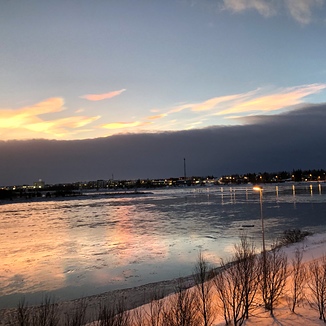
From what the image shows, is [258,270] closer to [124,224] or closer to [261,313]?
[261,313]

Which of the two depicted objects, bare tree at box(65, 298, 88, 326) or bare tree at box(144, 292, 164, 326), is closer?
bare tree at box(65, 298, 88, 326)

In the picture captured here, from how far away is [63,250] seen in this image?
72.0ft

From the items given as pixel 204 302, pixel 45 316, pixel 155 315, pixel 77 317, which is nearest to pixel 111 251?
pixel 204 302

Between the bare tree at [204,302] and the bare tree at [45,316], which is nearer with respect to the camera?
the bare tree at [45,316]

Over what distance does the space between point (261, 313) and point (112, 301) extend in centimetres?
508

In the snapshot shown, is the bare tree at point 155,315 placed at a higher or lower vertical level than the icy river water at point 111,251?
higher

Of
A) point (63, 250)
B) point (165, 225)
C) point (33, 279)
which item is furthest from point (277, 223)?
point (33, 279)

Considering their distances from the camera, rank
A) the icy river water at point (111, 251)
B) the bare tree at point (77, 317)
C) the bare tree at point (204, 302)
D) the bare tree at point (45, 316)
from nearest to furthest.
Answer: the bare tree at point (45, 316) < the bare tree at point (77, 317) < the bare tree at point (204, 302) < the icy river water at point (111, 251)

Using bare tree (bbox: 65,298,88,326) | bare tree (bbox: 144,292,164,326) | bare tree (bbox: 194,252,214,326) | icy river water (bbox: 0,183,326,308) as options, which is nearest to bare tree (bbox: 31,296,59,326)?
bare tree (bbox: 65,298,88,326)

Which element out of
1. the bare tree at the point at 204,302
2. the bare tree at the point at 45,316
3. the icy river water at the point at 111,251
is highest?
the bare tree at the point at 45,316

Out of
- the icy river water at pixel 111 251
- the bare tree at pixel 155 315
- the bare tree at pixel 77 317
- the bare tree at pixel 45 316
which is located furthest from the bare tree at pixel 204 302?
the icy river water at pixel 111 251

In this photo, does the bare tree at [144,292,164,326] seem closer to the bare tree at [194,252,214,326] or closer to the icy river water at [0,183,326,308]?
the bare tree at [194,252,214,326]

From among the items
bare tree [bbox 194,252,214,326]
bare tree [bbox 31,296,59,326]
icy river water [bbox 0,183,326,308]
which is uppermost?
bare tree [bbox 31,296,59,326]

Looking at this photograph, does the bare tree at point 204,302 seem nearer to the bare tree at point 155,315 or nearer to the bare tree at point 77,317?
the bare tree at point 155,315
